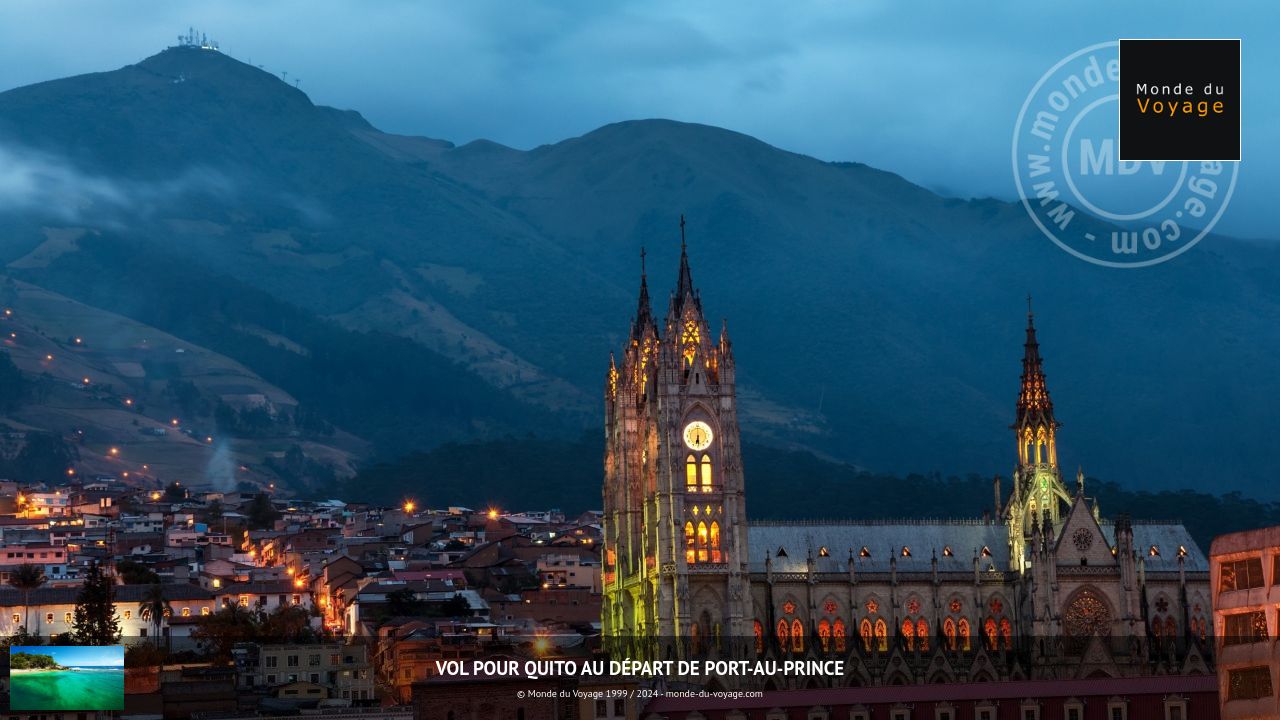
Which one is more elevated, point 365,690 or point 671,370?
point 671,370

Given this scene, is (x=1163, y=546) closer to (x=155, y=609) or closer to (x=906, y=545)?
(x=906, y=545)

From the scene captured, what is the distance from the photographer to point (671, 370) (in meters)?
151

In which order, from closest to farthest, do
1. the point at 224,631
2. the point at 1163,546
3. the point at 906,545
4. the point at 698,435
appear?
the point at 698,435, the point at 906,545, the point at 1163,546, the point at 224,631

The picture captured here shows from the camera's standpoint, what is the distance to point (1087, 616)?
158 metres

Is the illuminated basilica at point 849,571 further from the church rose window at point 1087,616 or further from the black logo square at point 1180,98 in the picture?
the black logo square at point 1180,98

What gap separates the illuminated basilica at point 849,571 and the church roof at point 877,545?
5.8 inches

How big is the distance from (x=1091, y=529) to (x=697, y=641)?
3160cm

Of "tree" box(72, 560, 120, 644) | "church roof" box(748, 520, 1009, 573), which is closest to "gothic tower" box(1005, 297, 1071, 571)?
"church roof" box(748, 520, 1009, 573)

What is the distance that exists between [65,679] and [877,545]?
62090 mm

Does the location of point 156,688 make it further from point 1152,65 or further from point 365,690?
point 1152,65

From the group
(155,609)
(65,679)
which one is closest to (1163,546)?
(155,609)

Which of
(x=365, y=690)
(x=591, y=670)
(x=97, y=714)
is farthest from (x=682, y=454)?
(x=97, y=714)

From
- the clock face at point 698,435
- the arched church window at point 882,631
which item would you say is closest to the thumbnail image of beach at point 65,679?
the clock face at point 698,435

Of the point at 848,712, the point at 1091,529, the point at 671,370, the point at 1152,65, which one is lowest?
the point at 848,712
